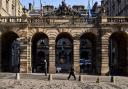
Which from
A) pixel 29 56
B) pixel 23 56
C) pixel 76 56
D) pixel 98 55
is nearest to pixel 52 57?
pixel 29 56

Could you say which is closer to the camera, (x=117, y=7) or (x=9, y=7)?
(x=9, y=7)

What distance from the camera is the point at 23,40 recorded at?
5878cm

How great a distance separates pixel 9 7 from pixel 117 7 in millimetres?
20538

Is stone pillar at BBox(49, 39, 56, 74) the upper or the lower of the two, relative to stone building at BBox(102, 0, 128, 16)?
lower

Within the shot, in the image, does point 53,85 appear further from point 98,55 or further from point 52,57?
point 98,55

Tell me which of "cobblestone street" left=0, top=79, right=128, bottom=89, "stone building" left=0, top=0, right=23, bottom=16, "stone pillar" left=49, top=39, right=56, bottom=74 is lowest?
"cobblestone street" left=0, top=79, right=128, bottom=89

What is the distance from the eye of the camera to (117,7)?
80.4 m

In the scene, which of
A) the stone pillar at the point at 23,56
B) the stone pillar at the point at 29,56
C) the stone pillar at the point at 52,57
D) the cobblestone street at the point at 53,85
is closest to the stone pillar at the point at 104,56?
the stone pillar at the point at 52,57

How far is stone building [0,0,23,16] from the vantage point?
66.7 metres

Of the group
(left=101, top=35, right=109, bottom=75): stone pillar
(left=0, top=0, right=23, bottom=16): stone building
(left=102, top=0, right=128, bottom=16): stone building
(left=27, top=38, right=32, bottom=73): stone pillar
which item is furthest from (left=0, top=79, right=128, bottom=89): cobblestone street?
(left=102, top=0, right=128, bottom=16): stone building

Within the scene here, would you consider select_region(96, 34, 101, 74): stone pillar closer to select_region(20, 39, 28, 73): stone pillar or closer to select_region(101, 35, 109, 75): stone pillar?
select_region(101, 35, 109, 75): stone pillar

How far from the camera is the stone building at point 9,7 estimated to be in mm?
66694

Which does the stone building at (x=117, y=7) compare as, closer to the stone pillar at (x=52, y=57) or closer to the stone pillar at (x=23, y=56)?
the stone pillar at (x=52, y=57)

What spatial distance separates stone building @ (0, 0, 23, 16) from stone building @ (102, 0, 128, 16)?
63.2ft
